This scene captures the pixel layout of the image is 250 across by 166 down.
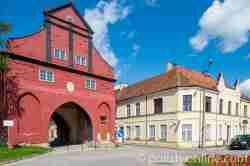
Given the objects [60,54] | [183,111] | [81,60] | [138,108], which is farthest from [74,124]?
[183,111]

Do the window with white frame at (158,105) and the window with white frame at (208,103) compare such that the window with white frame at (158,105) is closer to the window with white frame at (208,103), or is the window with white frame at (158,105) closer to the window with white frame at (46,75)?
the window with white frame at (208,103)

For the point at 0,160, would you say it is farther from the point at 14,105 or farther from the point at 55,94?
the point at 55,94

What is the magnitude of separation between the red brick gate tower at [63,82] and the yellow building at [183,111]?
6.92 m

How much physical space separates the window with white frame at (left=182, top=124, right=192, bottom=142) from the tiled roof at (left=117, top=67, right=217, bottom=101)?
17.0ft

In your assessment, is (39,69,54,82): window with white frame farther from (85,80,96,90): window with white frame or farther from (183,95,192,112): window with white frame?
(183,95,192,112): window with white frame

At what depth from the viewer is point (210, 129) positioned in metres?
34.2

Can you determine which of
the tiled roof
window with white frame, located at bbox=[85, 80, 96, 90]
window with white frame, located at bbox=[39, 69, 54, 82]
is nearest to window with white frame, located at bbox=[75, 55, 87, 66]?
window with white frame, located at bbox=[85, 80, 96, 90]

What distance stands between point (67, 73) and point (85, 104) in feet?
14.1

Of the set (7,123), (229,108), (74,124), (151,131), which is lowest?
(151,131)

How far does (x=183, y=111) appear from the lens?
3259 centimetres

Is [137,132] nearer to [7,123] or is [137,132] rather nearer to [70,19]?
[70,19]

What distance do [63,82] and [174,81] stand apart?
14.8m

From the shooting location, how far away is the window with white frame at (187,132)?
32.0m

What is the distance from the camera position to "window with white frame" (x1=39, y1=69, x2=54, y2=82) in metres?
25.8
